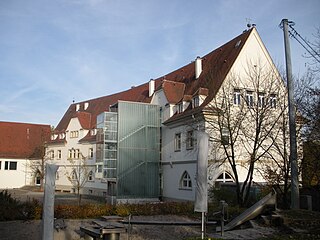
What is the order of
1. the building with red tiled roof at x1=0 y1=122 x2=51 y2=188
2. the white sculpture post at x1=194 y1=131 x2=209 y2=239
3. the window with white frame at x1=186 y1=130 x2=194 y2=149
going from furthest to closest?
the building with red tiled roof at x1=0 y1=122 x2=51 y2=188 → the window with white frame at x1=186 y1=130 x2=194 y2=149 → the white sculpture post at x1=194 y1=131 x2=209 y2=239

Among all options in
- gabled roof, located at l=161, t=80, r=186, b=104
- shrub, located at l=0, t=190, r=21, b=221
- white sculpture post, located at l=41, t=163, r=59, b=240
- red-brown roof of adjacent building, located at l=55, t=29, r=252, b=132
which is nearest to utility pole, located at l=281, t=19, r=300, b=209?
red-brown roof of adjacent building, located at l=55, t=29, r=252, b=132

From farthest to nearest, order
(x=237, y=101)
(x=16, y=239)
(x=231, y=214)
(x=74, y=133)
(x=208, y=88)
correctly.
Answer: (x=74, y=133)
(x=208, y=88)
(x=237, y=101)
(x=231, y=214)
(x=16, y=239)

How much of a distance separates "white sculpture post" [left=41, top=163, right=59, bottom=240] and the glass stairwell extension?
21.0 meters

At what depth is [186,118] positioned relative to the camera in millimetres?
27750

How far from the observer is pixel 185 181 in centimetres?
2822

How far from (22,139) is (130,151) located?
29.4 meters

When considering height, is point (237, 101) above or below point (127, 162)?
above

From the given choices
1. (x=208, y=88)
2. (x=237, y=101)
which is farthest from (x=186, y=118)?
(x=237, y=101)

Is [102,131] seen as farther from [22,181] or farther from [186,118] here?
[22,181]

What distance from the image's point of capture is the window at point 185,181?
27475mm

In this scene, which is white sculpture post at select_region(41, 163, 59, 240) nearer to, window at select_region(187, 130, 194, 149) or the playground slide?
the playground slide

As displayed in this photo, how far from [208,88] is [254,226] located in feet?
47.2

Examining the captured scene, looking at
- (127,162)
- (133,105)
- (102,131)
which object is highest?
(133,105)

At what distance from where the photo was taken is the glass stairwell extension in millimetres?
30500
